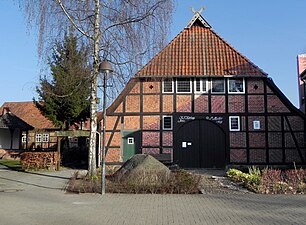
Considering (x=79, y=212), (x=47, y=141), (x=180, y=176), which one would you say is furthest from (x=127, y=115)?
(x=47, y=141)

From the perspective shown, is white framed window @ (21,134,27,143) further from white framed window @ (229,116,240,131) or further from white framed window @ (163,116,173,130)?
white framed window @ (229,116,240,131)

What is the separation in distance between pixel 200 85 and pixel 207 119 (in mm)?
2118

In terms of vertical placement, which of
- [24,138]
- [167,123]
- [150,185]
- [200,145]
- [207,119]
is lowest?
[150,185]

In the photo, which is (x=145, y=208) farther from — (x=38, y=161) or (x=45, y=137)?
(x=45, y=137)

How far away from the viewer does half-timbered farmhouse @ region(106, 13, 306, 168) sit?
22.1m

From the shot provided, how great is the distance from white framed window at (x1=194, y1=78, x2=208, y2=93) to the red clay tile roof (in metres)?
21.7

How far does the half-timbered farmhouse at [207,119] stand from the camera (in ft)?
72.5

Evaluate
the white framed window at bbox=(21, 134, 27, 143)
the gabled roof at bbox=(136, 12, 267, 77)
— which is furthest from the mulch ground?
the white framed window at bbox=(21, 134, 27, 143)

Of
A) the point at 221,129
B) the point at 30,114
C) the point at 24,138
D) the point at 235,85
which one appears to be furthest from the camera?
the point at 30,114

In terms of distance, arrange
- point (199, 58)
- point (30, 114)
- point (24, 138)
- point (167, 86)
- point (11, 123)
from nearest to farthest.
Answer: point (167, 86) → point (199, 58) → point (11, 123) → point (24, 138) → point (30, 114)

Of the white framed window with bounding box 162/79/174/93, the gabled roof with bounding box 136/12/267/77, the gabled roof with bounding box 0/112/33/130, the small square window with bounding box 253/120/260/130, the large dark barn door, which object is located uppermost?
the gabled roof with bounding box 136/12/267/77

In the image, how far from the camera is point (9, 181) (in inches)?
667

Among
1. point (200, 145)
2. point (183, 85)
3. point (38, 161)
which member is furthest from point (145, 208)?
point (183, 85)

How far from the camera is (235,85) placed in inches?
896
